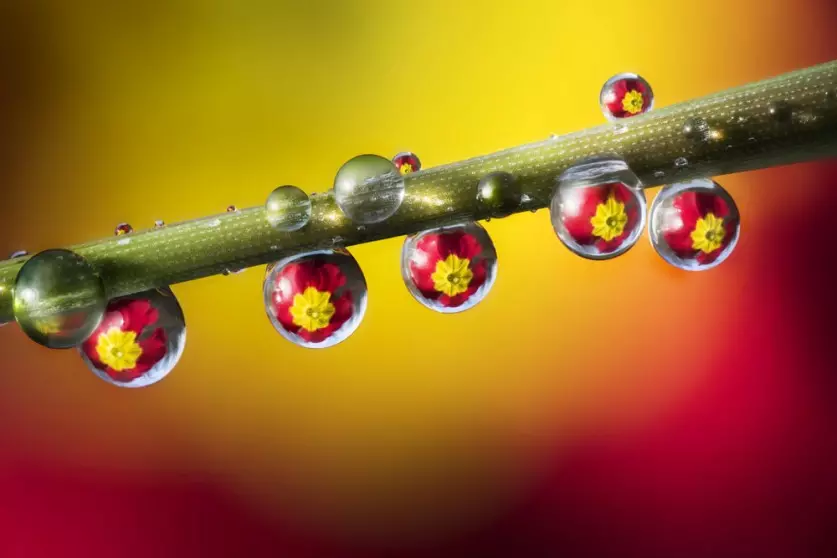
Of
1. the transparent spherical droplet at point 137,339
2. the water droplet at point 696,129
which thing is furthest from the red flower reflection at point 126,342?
the water droplet at point 696,129

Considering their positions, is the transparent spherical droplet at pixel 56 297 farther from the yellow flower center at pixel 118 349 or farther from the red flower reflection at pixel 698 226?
the red flower reflection at pixel 698 226

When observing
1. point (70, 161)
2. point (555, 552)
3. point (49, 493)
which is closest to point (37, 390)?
point (49, 493)

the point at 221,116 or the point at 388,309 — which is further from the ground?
the point at 221,116

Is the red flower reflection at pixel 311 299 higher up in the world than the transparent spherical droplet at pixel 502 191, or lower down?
lower down

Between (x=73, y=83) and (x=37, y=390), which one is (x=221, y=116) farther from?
(x=37, y=390)

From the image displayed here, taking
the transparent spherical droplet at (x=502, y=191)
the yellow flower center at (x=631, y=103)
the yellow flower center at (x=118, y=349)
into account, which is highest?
the yellow flower center at (x=631, y=103)

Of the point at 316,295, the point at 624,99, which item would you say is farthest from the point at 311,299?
the point at 624,99

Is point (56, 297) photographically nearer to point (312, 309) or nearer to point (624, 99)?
point (312, 309)
